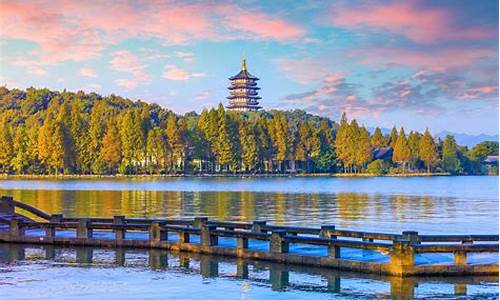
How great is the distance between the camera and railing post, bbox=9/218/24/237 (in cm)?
2816

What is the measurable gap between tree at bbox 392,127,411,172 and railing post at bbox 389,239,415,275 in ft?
522

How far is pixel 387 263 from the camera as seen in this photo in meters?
19.9

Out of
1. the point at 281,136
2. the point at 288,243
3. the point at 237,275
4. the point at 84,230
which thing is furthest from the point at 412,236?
the point at 281,136

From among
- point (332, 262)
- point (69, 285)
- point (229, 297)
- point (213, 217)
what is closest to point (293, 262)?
point (332, 262)

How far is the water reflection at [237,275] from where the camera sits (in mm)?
17719

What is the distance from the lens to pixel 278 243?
22469mm

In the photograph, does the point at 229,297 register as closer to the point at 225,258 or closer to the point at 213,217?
the point at 225,258

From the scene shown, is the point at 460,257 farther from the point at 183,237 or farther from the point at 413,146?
the point at 413,146

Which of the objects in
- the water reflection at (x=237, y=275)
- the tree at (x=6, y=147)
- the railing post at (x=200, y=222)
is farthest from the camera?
the tree at (x=6, y=147)

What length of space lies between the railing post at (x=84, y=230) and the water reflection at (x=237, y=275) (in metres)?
1.57

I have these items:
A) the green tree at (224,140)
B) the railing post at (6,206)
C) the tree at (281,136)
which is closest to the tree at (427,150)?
the tree at (281,136)

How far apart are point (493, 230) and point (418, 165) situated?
158051 mm

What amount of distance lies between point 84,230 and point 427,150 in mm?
164618

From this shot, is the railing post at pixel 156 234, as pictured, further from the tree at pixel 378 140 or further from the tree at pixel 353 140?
the tree at pixel 378 140
